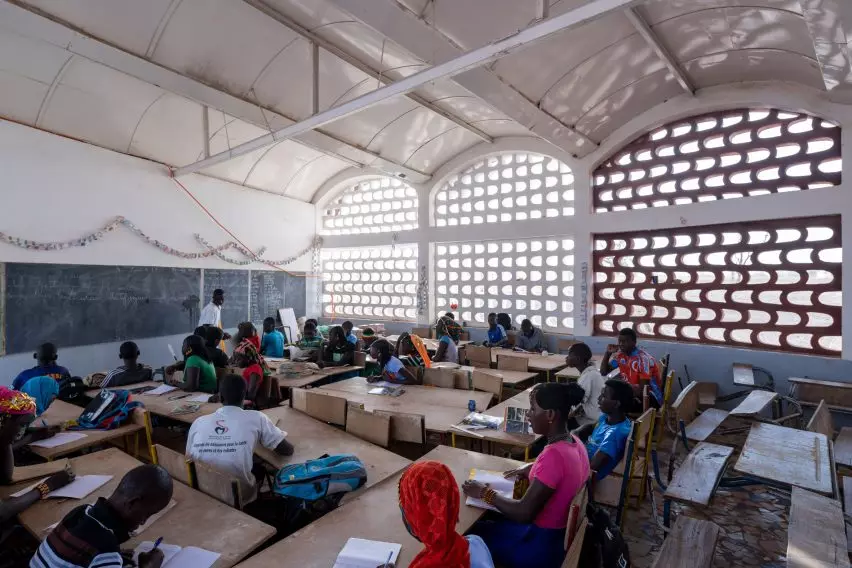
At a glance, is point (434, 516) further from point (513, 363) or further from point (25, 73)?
point (25, 73)

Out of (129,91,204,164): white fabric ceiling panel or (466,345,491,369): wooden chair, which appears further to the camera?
(129,91,204,164): white fabric ceiling panel

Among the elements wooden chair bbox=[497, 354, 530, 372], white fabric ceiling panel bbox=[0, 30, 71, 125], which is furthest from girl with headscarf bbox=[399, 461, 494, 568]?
white fabric ceiling panel bbox=[0, 30, 71, 125]

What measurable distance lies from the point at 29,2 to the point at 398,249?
733cm

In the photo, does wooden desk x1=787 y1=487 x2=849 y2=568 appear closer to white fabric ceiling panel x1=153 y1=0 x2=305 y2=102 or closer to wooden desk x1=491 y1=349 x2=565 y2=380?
wooden desk x1=491 y1=349 x2=565 y2=380

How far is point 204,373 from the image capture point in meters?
4.69

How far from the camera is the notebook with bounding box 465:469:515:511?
2248 mm

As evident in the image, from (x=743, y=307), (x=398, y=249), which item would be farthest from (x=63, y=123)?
(x=743, y=307)

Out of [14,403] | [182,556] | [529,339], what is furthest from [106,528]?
[529,339]

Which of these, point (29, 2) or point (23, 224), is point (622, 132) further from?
point (23, 224)

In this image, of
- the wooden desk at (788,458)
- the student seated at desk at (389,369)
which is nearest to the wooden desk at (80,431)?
the student seated at desk at (389,369)

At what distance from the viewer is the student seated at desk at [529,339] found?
7.64 metres

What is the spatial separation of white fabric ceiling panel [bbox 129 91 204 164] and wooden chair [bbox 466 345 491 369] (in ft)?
19.0

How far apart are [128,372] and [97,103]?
4153 mm

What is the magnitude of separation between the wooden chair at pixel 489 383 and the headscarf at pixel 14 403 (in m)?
3.52
